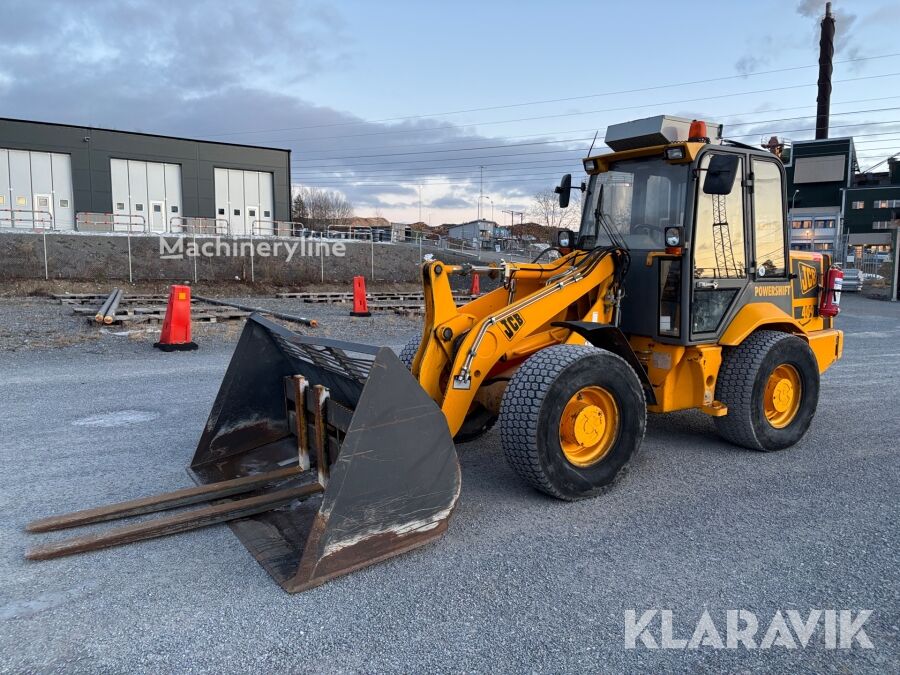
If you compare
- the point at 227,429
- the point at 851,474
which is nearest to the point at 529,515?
the point at 227,429

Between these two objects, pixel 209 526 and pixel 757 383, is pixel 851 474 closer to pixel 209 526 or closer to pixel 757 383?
pixel 757 383

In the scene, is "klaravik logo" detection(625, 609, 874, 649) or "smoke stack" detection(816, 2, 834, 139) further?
"smoke stack" detection(816, 2, 834, 139)

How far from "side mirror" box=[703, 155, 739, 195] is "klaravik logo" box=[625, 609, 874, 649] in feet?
9.63

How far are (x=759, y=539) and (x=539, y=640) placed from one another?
1815mm

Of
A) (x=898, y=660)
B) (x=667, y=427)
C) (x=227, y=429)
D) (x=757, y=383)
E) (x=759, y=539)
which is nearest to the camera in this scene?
(x=898, y=660)

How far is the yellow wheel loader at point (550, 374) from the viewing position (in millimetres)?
3664

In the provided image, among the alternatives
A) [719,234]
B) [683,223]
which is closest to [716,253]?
[719,234]

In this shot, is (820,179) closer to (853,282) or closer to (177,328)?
(853,282)

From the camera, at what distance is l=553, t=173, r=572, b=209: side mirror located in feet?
20.3

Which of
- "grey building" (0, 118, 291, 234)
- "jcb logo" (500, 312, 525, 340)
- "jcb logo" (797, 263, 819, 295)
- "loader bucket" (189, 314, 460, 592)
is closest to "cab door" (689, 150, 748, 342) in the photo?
"jcb logo" (797, 263, 819, 295)

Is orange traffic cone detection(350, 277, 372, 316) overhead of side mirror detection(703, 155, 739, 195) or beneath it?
beneath

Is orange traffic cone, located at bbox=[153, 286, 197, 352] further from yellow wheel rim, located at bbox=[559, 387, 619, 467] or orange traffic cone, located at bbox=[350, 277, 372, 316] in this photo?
yellow wheel rim, located at bbox=[559, 387, 619, 467]

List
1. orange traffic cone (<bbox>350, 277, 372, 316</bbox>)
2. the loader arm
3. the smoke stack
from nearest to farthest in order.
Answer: the loader arm, orange traffic cone (<bbox>350, 277, 372, 316</bbox>), the smoke stack

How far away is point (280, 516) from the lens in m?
4.11
